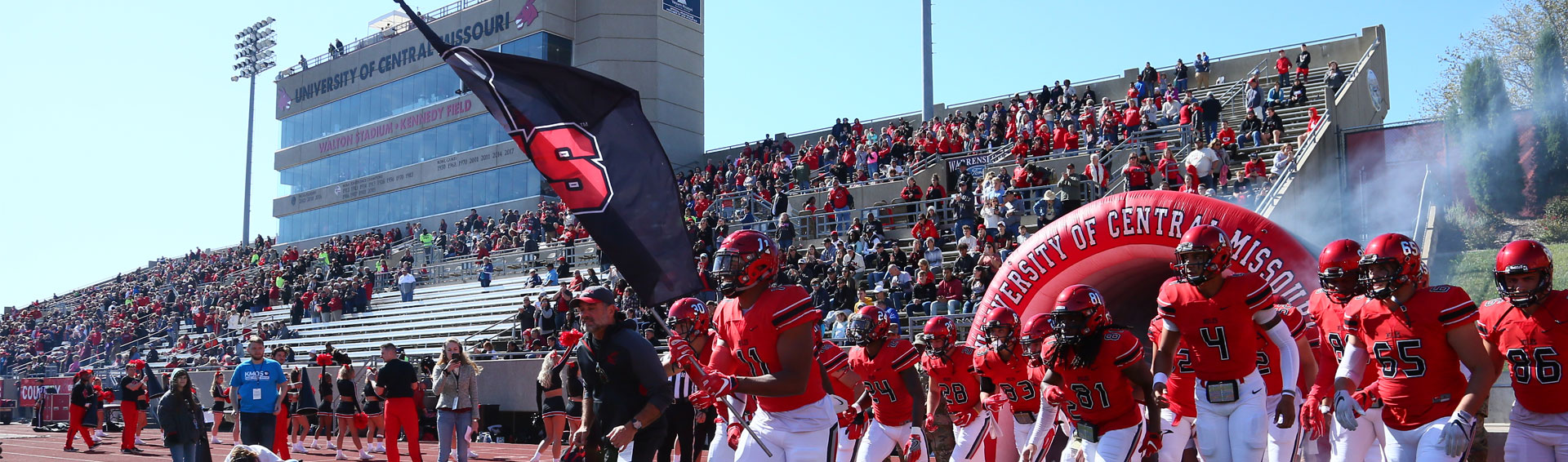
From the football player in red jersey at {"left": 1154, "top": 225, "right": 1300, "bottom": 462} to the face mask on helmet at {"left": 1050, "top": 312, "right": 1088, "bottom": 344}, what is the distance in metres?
0.59

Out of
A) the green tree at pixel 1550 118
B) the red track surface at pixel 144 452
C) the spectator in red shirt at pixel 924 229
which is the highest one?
the green tree at pixel 1550 118

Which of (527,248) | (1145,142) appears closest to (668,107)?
(527,248)

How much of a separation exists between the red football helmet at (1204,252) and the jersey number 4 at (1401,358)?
878 mm

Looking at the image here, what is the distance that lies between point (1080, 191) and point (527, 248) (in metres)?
16.3

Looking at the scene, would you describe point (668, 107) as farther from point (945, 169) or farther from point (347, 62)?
point (945, 169)

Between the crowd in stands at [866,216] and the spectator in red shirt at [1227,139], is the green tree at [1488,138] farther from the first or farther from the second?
the spectator in red shirt at [1227,139]

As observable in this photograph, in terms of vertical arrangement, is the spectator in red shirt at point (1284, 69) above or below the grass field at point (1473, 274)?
above

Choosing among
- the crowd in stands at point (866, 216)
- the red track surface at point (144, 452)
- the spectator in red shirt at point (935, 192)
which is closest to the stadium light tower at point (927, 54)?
the crowd in stands at point (866, 216)

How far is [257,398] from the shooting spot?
37.4 feet

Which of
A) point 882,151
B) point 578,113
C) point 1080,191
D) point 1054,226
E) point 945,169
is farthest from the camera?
point 882,151

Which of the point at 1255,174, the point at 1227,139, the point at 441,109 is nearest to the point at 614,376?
the point at 1255,174

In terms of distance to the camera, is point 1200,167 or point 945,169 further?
point 945,169

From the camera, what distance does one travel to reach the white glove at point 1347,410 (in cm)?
631

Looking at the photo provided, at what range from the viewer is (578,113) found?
24.4 feet
